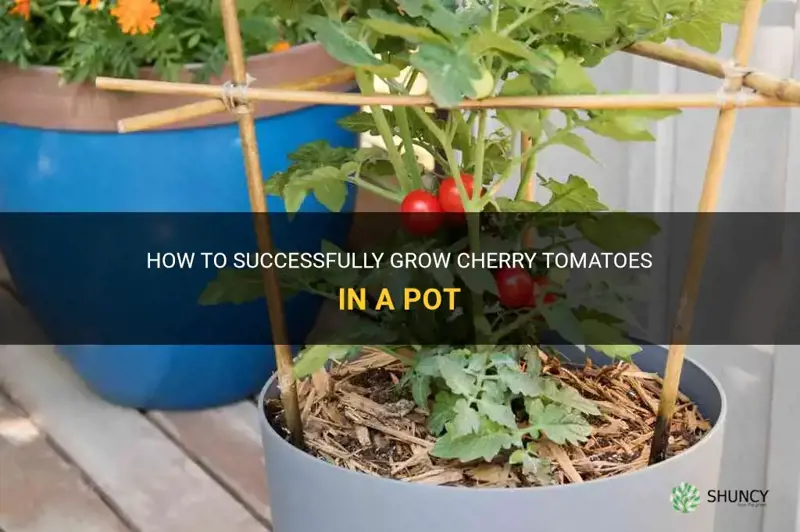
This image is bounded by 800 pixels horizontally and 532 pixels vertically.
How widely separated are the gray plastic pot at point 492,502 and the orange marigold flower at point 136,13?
1.50 feet

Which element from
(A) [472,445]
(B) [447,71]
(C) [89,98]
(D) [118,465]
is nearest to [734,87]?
(B) [447,71]

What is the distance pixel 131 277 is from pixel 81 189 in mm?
117

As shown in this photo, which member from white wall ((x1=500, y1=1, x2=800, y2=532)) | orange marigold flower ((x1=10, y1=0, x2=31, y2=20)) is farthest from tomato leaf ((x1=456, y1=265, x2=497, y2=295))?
orange marigold flower ((x1=10, y1=0, x2=31, y2=20))

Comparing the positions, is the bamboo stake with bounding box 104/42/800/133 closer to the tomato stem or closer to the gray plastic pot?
the tomato stem

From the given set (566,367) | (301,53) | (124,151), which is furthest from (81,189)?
(566,367)

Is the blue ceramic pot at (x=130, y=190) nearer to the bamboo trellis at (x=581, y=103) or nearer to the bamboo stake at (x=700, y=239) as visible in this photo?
the bamboo trellis at (x=581, y=103)

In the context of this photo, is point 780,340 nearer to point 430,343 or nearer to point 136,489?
point 430,343

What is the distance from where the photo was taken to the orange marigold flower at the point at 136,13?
2.95ft

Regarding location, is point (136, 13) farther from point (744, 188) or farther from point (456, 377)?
point (744, 188)

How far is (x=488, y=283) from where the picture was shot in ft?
1.94

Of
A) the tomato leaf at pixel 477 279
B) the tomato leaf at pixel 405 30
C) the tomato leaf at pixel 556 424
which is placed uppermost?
the tomato leaf at pixel 405 30

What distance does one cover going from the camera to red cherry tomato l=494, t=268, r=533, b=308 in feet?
2.06

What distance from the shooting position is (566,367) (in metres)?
0.78

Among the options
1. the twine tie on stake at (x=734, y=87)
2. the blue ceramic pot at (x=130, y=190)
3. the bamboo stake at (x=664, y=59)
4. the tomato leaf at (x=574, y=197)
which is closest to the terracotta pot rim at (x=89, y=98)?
the blue ceramic pot at (x=130, y=190)
